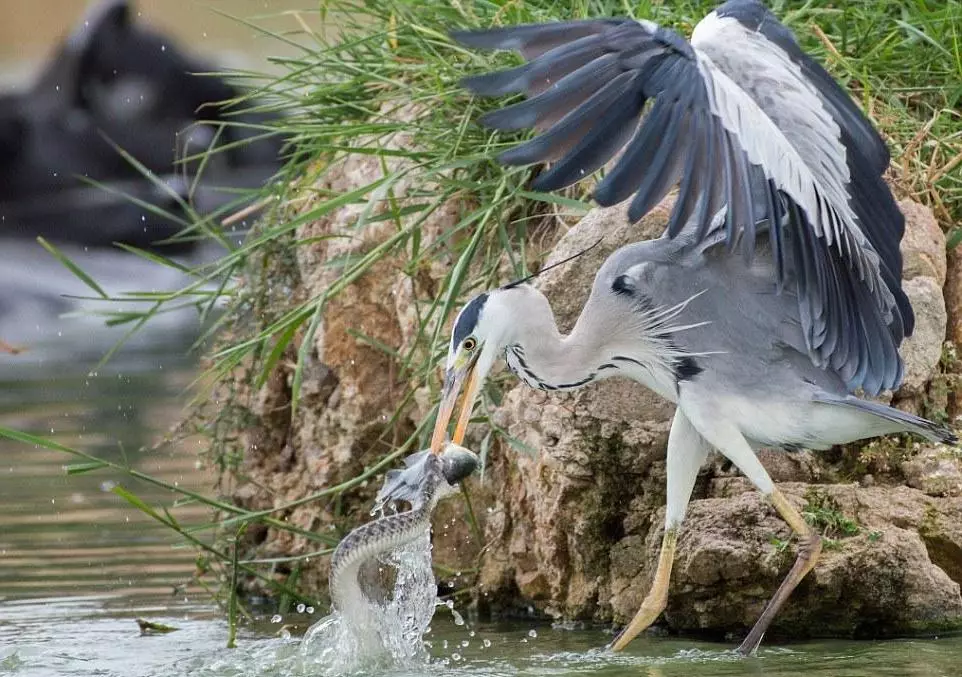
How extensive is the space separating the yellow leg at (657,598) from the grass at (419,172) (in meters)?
1.03

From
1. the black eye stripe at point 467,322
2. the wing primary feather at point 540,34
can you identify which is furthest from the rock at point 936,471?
the wing primary feather at point 540,34

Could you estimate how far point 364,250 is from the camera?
6.31 meters

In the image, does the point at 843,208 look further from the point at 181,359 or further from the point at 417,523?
the point at 181,359

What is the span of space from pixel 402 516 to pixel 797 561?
1.13 meters

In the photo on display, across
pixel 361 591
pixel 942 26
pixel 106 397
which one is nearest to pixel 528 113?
pixel 361 591

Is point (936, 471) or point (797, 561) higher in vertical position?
point (936, 471)

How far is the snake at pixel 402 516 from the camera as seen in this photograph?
4590 mm

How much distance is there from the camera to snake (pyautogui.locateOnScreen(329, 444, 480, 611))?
4.59 meters

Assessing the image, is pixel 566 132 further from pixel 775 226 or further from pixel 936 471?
pixel 936 471

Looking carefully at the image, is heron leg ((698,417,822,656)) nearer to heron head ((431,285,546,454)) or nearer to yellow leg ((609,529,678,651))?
yellow leg ((609,529,678,651))

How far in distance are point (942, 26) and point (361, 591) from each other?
11.1ft

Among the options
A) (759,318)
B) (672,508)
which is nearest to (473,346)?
(672,508)

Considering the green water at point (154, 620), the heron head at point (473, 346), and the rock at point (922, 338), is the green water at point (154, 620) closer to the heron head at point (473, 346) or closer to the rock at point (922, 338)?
the heron head at point (473, 346)

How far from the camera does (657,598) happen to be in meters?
4.82
